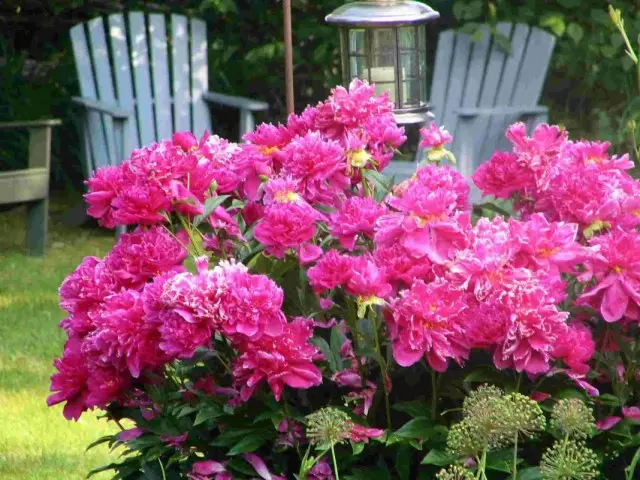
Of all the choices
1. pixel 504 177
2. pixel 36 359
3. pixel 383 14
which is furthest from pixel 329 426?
pixel 36 359

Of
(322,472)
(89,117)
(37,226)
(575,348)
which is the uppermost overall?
(575,348)

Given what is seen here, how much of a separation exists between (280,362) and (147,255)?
0.33 m

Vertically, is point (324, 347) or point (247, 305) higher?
point (247, 305)

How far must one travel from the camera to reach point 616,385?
2250 mm

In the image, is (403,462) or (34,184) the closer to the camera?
(403,462)

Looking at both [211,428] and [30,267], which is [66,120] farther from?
[211,428]

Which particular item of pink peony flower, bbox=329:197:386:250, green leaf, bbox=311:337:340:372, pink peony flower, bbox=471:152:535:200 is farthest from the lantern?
green leaf, bbox=311:337:340:372

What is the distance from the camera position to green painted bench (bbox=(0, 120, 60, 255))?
240 inches

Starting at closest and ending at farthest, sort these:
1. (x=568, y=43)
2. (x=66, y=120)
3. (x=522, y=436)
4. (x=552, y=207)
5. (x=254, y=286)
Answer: (x=254, y=286)
(x=522, y=436)
(x=552, y=207)
(x=568, y=43)
(x=66, y=120)

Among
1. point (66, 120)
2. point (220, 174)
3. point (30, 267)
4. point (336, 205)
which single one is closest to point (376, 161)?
point (336, 205)

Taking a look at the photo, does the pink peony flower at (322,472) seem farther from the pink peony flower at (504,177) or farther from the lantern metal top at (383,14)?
the lantern metal top at (383,14)

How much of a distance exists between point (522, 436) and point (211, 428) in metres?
0.52

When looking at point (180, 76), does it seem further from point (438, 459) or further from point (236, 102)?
point (438, 459)

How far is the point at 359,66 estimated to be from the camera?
353cm
